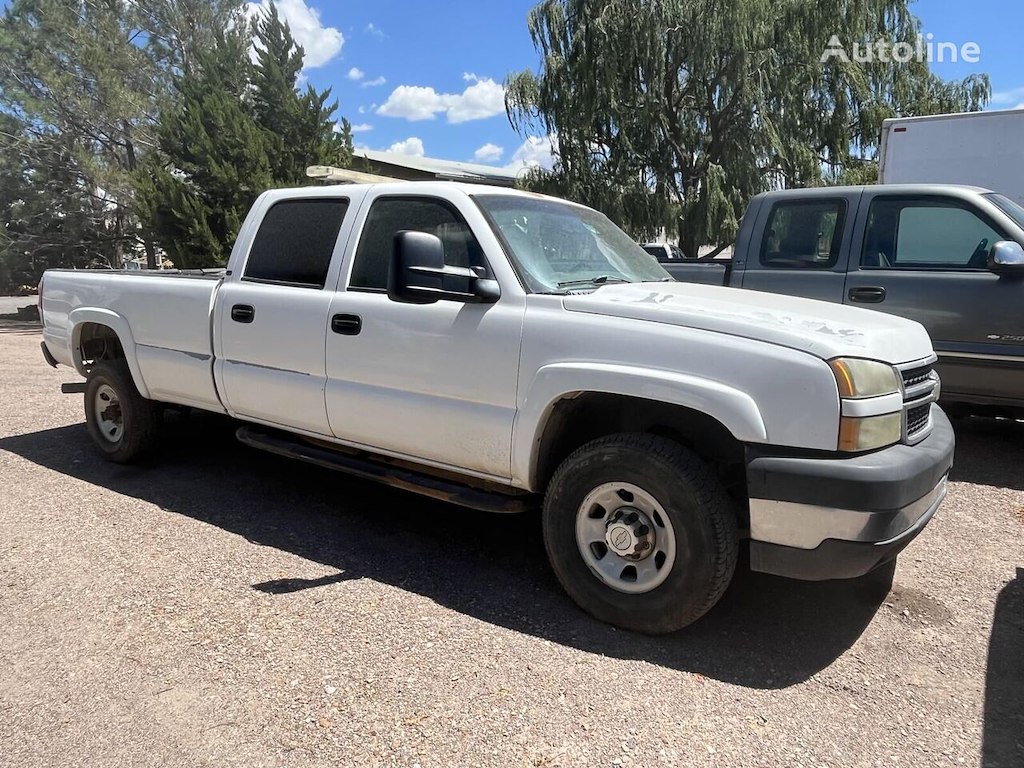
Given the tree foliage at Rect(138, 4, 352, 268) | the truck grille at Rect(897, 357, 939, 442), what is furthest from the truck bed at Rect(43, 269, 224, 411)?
the tree foliage at Rect(138, 4, 352, 268)

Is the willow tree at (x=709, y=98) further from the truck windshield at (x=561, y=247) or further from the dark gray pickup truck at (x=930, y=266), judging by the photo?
the truck windshield at (x=561, y=247)

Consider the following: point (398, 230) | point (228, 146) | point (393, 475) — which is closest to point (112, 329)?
point (398, 230)

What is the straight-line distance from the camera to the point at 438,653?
296cm

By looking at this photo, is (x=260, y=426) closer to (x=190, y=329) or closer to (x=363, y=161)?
(x=190, y=329)

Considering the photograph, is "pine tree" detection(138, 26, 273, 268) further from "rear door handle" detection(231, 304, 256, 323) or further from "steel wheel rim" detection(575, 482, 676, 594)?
"steel wheel rim" detection(575, 482, 676, 594)

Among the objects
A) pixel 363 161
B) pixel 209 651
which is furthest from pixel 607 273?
pixel 363 161

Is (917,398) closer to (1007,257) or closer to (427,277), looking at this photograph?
(427,277)

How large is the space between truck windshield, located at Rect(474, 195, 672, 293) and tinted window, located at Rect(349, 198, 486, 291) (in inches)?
6.4

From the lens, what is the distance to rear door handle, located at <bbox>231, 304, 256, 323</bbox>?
4.27 metres

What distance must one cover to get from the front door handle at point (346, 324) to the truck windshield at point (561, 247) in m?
0.87

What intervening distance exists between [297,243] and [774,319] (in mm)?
2737

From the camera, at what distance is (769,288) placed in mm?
5852

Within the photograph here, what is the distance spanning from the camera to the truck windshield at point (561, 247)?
137 inches

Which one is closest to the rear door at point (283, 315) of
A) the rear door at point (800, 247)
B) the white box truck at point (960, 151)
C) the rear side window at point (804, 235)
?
the rear door at point (800, 247)
